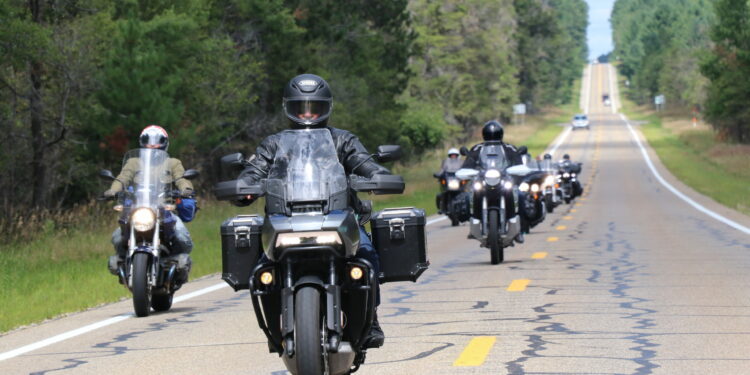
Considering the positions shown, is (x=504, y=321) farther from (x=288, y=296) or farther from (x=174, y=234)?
(x=288, y=296)

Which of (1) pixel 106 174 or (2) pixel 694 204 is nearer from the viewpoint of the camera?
(1) pixel 106 174

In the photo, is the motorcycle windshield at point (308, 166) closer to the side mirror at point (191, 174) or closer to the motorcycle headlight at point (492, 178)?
the side mirror at point (191, 174)

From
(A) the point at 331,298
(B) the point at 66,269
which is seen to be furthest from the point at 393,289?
(A) the point at 331,298

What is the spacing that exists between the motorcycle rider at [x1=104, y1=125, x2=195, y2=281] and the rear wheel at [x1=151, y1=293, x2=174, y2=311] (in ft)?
0.95

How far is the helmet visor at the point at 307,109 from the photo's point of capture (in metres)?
7.70

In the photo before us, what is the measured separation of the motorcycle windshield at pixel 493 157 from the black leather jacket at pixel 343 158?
35.0 ft

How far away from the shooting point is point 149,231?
12.5 meters

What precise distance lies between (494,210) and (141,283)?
21.5 ft

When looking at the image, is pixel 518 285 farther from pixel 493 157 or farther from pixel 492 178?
pixel 493 157

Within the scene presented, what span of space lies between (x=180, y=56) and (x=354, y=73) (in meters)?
16.0

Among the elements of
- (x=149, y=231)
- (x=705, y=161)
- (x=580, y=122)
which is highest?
(x=580, y=122)

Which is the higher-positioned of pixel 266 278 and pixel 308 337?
pixel 266 278

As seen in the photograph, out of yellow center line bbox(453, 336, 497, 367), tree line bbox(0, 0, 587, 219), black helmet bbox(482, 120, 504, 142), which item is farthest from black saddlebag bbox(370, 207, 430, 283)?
tree line bbox(0, 0, 587, 219)

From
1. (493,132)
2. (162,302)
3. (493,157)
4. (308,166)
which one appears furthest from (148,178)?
(493,132)
